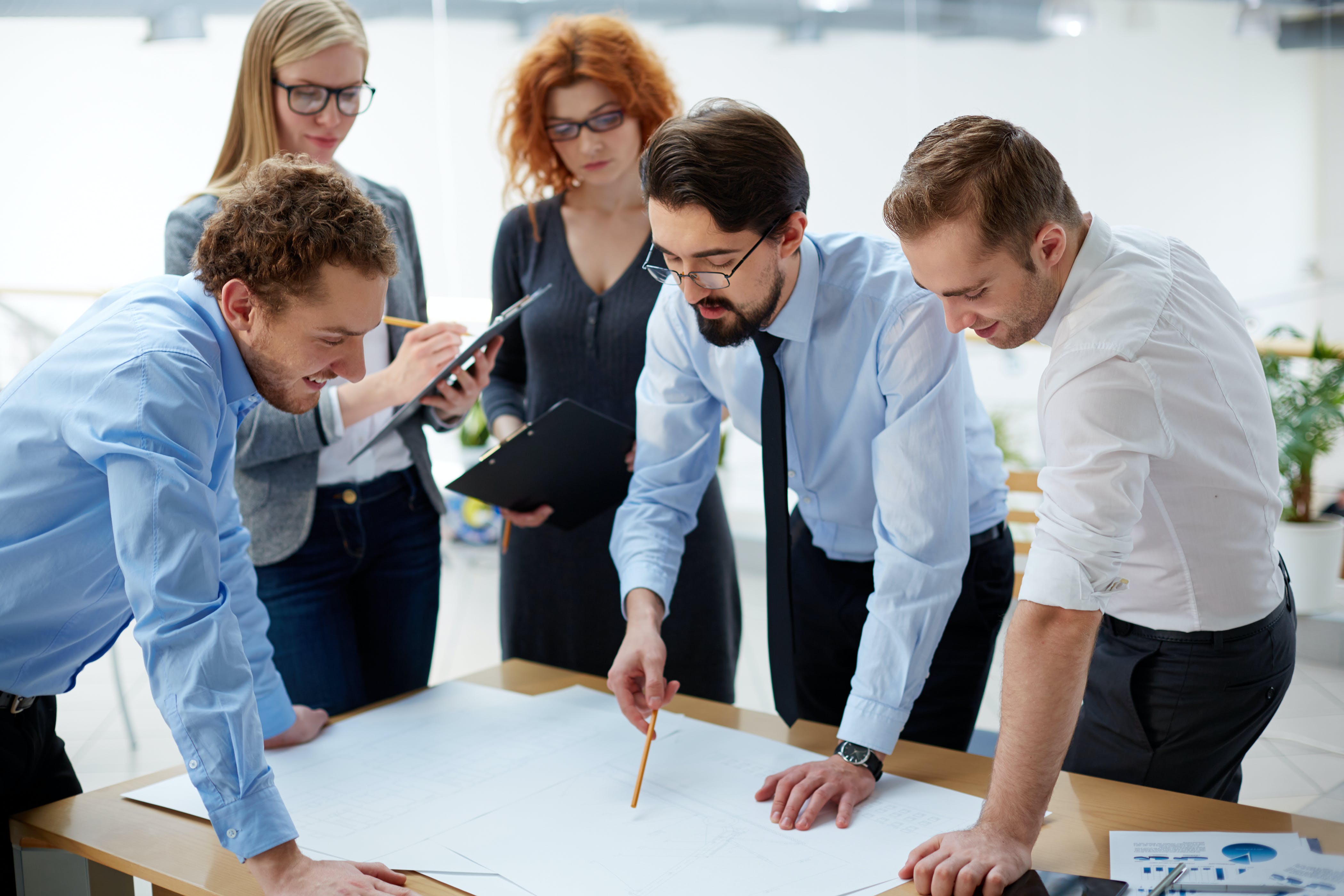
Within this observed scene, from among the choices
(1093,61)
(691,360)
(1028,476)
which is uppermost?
(1093,61)

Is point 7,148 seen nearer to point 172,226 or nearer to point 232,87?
point 232,87

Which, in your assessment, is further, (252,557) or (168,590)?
(252,557)

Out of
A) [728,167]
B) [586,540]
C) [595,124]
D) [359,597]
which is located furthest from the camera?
[586,540]

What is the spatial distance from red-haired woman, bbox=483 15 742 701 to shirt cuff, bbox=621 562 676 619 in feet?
1.08

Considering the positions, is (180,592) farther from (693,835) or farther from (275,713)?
(693,835)

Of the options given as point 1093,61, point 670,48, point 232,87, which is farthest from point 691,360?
point 232,87

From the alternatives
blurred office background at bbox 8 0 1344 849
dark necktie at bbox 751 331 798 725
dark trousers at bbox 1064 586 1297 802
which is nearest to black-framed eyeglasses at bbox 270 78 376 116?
dark necktie at bbox 751 331 798 725

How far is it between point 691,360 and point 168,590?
2.82 ft

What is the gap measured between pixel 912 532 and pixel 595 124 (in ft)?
3.39

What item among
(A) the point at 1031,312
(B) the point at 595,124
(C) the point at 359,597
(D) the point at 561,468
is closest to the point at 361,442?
(C) the point at 359,597

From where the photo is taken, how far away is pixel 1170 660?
1373mm

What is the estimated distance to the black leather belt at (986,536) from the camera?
1.70m

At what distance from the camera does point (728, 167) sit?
4.72ft

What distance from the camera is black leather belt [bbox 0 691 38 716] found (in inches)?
51.9
